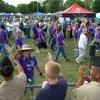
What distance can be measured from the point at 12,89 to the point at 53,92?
61 centimetres

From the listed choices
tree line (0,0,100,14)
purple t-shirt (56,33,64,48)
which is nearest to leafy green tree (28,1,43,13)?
tree line (0,0,100,14)

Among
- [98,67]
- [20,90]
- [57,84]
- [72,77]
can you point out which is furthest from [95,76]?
[72,77]

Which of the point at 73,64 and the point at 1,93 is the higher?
the point at 1,93

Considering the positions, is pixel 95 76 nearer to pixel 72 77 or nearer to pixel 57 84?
pixel 57 84

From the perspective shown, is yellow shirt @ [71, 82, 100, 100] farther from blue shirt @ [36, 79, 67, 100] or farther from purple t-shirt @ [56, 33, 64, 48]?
purple t-shirt @ [56, 33, 64, 48]

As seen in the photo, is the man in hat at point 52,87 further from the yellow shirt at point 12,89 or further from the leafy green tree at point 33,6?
the leafy green tree at point 33,6

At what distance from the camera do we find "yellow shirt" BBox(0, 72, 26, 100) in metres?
6.05

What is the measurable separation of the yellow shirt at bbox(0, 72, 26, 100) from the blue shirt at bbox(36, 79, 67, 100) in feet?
1.23

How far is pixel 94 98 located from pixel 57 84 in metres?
0.68

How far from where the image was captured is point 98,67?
5.58 metres

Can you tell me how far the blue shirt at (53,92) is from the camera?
584cm

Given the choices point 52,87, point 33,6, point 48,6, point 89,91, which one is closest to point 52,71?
point 52,87

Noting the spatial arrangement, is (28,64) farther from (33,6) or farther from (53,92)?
(33,6)

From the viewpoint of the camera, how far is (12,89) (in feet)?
20.0
